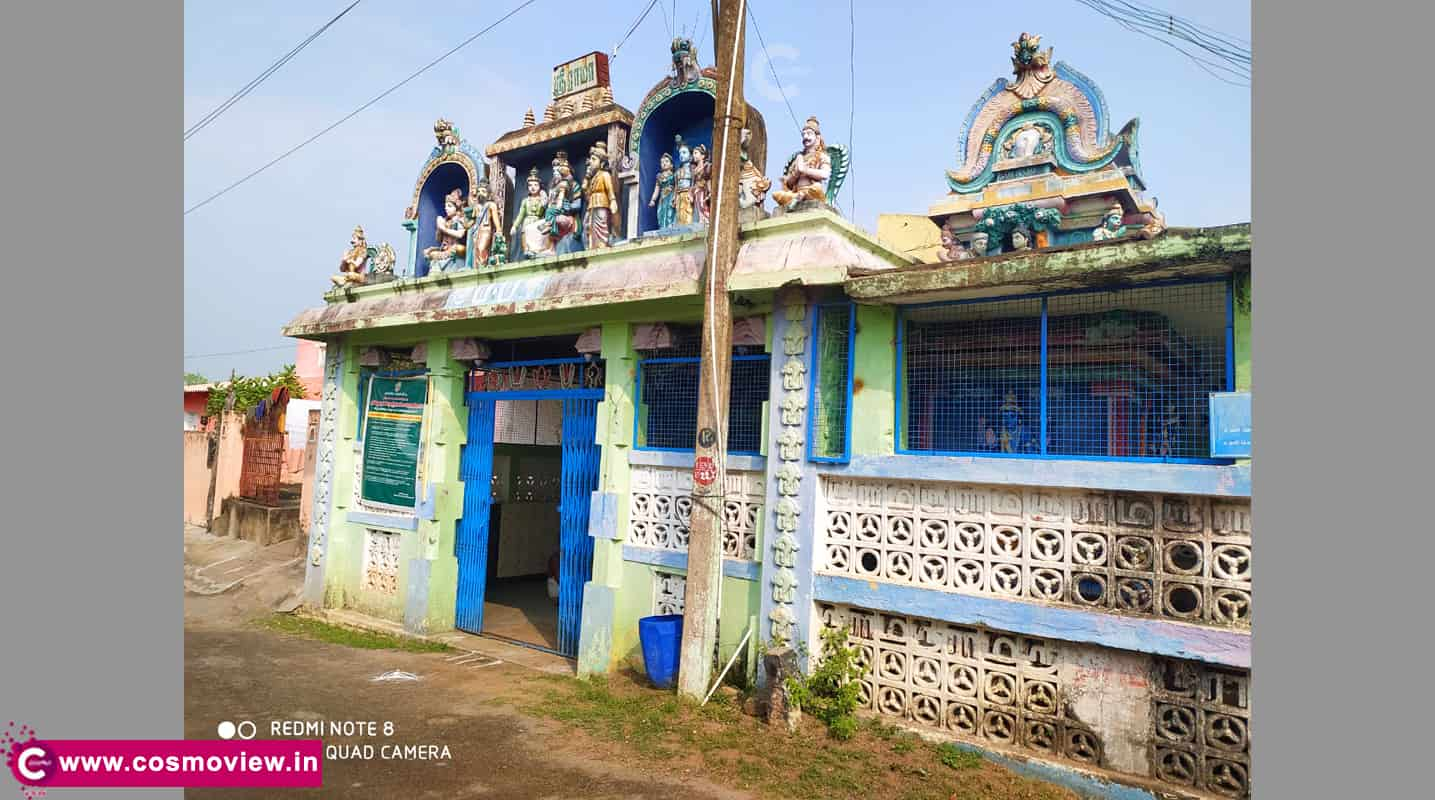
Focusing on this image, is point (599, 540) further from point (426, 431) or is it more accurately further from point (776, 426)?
point (426, 431)

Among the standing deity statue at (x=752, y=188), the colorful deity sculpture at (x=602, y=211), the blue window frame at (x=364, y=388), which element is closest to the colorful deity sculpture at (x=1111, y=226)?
the standing deity statue at (x=752, y=188)

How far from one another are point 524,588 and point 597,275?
21.3 ft

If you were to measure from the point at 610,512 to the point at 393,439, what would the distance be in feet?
12.5

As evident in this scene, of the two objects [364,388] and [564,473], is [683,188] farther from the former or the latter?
[364,388]

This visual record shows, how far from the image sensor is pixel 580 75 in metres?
10.0

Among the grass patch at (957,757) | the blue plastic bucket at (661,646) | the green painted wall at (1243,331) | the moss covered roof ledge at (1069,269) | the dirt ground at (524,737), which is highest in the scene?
the moss covered roof ledge at (1069,269)

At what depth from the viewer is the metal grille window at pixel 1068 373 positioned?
5.81 meters

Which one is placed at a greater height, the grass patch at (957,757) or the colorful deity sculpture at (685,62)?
the colorful deity sculpture at (685,62)

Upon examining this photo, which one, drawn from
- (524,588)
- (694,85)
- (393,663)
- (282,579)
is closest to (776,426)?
(694,85)

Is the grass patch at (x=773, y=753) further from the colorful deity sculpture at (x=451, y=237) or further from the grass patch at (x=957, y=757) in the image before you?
the colorful deity sculpture at (x=451, y=237)

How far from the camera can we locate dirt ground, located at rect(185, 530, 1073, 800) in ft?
18.0

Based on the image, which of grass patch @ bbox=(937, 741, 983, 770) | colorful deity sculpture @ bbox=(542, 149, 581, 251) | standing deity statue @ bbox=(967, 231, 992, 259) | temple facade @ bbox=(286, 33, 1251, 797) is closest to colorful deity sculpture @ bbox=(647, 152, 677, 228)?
temple facade @ bbox=(286, 33, 1251, 797)

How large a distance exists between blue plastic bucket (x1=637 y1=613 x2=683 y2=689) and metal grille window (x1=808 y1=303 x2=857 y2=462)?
6.38 ft

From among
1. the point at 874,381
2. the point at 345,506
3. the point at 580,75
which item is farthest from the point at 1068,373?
the point at 345,506
